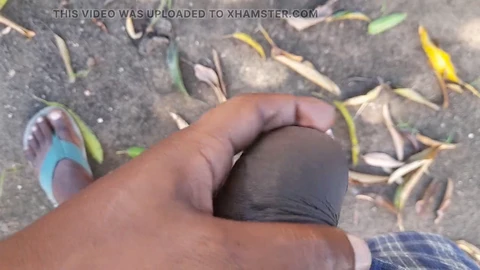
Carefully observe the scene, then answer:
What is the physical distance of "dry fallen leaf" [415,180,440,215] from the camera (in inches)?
46.7

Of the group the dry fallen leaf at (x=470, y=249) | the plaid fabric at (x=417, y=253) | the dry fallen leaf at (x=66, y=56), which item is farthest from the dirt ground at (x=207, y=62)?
the plaid fabric at (x=417, y=253)

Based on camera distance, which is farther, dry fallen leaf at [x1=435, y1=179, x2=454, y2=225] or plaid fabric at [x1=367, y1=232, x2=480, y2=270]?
dry fallen leaf at [x1=435, y1=179, x2=454, y2=225]

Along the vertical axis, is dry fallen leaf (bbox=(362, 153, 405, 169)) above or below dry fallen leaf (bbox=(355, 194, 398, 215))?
above

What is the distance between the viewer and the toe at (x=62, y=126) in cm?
116

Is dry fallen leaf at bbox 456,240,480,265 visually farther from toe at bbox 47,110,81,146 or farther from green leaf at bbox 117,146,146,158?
toe at bbox 47,110,81,146

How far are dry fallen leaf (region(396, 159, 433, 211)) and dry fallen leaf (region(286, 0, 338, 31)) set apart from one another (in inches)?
15.0

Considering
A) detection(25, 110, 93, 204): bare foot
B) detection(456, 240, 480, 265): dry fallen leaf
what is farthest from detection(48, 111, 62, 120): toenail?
detection(456, 240, 480, 265): dry fallen leaf

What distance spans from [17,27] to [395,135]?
83cm

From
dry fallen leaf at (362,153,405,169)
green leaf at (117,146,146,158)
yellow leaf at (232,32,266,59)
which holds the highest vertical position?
yellow leaf at (232,32,266,59)

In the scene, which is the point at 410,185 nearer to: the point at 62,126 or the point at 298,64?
the point at 298,64

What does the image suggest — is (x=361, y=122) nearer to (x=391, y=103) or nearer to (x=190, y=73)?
(x=391, y=103)

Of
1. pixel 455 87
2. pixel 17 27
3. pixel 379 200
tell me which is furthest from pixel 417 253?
pixel 17 27

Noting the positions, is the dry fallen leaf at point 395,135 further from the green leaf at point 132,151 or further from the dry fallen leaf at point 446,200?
the green leaf at point 132,151

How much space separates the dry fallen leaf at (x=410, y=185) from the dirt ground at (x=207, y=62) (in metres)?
0.02
